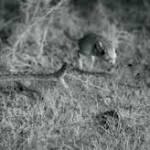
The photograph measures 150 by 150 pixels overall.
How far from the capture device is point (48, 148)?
115 inches

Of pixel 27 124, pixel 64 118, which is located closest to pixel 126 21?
pixel 64 118

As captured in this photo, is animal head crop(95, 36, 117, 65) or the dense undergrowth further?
animal head crop(95, 36, 117, 65)

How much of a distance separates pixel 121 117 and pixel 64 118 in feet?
1.88

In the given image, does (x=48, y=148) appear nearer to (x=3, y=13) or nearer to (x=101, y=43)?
(x=101, y=43)

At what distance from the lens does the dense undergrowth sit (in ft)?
9.76

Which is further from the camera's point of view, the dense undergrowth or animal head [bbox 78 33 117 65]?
animal head [bbox 78 33 117 65]

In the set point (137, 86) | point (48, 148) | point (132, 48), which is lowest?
point (48, 148)

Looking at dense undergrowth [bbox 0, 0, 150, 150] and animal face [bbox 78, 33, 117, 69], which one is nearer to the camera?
dense undergrowth [bbox 0, 0, 150, 150]

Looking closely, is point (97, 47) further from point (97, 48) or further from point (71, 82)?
point (71, 82)

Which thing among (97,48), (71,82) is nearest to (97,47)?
(97,48)

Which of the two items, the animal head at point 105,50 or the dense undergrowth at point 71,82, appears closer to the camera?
the dense undergrowth at point 71,82

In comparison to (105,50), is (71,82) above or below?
below

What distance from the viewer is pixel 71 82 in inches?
125

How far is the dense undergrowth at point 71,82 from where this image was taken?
2975 millimetres
